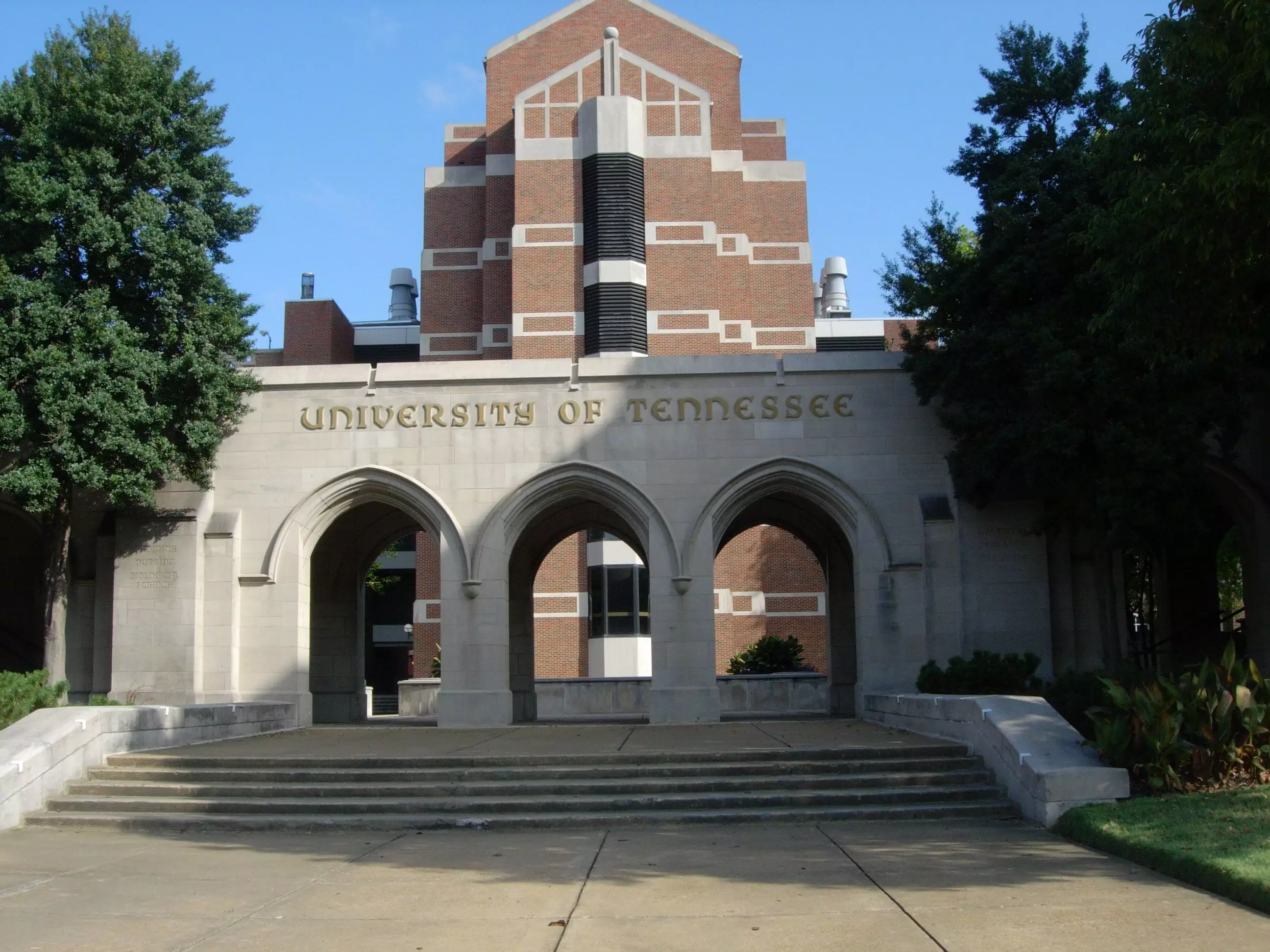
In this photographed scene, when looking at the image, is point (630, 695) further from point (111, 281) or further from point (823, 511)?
point (111, 281)

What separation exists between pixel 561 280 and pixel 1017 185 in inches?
822

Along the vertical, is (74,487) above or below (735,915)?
above

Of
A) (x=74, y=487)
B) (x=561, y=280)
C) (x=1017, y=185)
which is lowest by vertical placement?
(x=74, y=487)

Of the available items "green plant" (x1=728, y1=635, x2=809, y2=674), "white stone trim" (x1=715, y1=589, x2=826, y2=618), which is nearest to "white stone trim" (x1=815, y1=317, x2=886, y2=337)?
"white stone trim" (x1=715, y1=589, x2=826, y2=618)

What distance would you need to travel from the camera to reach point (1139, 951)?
698cm

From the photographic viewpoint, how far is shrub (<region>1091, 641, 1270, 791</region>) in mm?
11328

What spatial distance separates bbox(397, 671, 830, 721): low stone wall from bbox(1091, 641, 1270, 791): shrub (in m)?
17.1

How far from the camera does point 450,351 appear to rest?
140 feet

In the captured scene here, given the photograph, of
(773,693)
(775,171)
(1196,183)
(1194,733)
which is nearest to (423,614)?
(773,693)

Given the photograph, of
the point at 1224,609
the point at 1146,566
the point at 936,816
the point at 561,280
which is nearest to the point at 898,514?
the point at 936,816

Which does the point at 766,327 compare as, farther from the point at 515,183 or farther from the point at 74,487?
the point at 74,487

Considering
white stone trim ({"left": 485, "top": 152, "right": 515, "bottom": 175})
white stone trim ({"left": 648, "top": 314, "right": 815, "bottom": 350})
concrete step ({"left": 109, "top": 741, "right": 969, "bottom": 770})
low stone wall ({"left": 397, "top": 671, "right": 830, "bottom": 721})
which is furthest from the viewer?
white stone trim ({"left": 485, "top": 152, "right": 515, "bottom": 175})

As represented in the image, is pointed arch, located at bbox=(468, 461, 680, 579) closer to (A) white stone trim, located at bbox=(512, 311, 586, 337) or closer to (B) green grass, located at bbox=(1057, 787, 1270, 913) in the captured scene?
(B) green grass, located at bbox=(1057, 787, 1270, 913)

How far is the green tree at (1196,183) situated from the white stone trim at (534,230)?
25.6 meters
